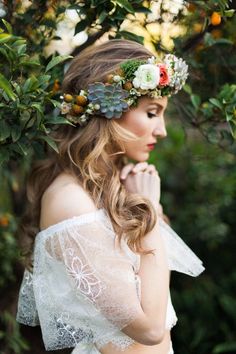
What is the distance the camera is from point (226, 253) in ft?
17.7

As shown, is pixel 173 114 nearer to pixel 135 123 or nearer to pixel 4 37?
pixel 135 123

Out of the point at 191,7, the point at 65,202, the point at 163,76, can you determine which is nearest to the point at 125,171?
the point at 65,202

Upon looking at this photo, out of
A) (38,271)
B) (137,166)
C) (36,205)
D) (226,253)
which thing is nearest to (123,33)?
(137,166)

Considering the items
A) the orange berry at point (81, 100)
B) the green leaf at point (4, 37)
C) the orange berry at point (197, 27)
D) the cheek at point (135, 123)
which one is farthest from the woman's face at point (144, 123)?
the green leaf at point (4, 37)

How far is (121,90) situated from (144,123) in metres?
0.18

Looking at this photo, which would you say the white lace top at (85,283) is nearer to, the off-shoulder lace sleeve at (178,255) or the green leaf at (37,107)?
the off-shoulder lace sleeve at (178,255)

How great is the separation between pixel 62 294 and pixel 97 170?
0.54m

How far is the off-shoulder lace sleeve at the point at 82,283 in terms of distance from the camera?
245 cm

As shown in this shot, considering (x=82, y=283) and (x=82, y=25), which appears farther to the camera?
(x=82, y=25)

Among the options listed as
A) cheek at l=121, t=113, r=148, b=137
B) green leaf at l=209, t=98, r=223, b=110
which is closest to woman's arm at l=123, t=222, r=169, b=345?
cheek at l=121, t=113, r=148, b=137

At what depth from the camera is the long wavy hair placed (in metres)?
2.58

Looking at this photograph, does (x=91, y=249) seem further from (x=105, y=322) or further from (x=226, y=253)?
(x=226, y=253)

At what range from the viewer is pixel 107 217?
8.48ft

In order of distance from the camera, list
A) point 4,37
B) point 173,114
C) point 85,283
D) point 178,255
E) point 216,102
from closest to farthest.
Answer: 1. point 4,37
2. point 85,283
3. point 216,102
4. point 178,255
5. point 173,114
